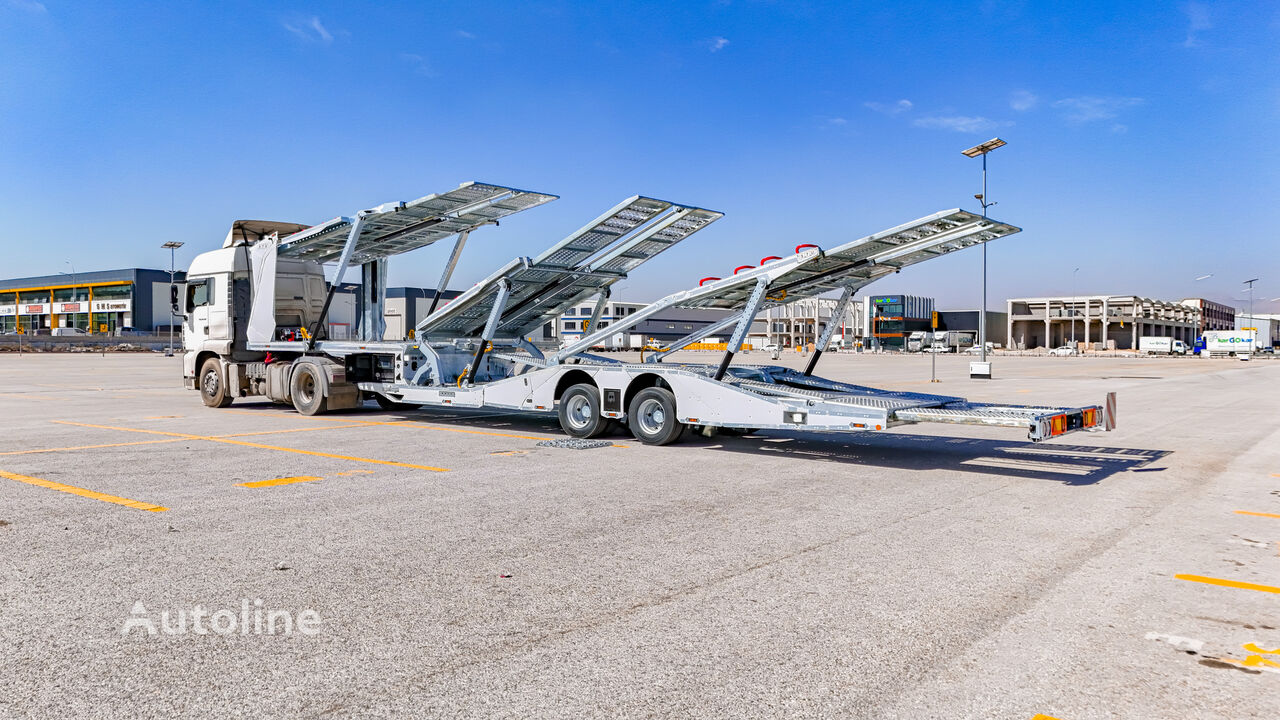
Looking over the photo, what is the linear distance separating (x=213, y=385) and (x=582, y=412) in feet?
30.4

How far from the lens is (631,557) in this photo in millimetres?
5770

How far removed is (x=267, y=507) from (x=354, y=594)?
2.86 metres

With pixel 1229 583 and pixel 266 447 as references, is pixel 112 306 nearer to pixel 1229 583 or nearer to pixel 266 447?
pixel 266 447

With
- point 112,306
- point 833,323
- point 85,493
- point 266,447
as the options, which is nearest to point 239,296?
point 266,447

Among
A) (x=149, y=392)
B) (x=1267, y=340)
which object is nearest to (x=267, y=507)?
(x=149, y=392)

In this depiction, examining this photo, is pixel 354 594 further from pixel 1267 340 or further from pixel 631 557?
pixel 1267 340

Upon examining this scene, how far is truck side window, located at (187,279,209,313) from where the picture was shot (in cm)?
1739

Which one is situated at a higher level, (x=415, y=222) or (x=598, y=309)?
(x=415, y=222)

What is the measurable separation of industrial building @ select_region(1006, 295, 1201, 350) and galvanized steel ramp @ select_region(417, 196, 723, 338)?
13938cm

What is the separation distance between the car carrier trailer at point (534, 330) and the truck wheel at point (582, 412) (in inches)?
0.9

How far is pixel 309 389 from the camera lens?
15742 millimetres

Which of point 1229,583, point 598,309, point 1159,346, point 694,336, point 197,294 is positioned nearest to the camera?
point 1229,583

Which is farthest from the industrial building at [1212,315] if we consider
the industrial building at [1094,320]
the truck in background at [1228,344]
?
the truck in background at [1228,344]

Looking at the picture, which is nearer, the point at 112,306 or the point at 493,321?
the point at 493,321
